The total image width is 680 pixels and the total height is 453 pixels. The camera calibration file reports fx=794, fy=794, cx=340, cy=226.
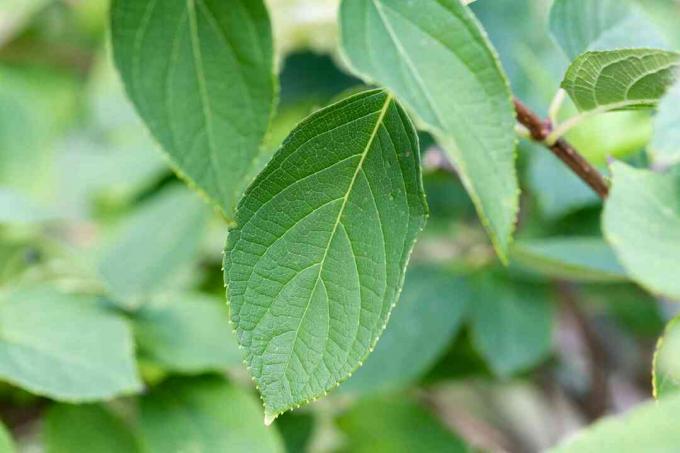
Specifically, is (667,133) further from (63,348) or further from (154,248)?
(154,248)

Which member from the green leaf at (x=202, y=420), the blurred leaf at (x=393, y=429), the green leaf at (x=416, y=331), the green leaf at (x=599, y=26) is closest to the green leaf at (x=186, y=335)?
the green leaf at (x=202, y=420)

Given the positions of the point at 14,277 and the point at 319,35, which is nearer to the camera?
the point at 14,277

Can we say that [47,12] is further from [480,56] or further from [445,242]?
[480,56]

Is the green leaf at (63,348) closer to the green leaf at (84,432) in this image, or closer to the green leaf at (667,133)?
the green leaf at (84,432)

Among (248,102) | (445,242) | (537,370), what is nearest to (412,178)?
(248,102)

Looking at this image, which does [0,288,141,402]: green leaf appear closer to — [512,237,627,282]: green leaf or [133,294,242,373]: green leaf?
[133,294,242,373]: green leaf

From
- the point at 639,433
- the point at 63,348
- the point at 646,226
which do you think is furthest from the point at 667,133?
the point at 63,348
